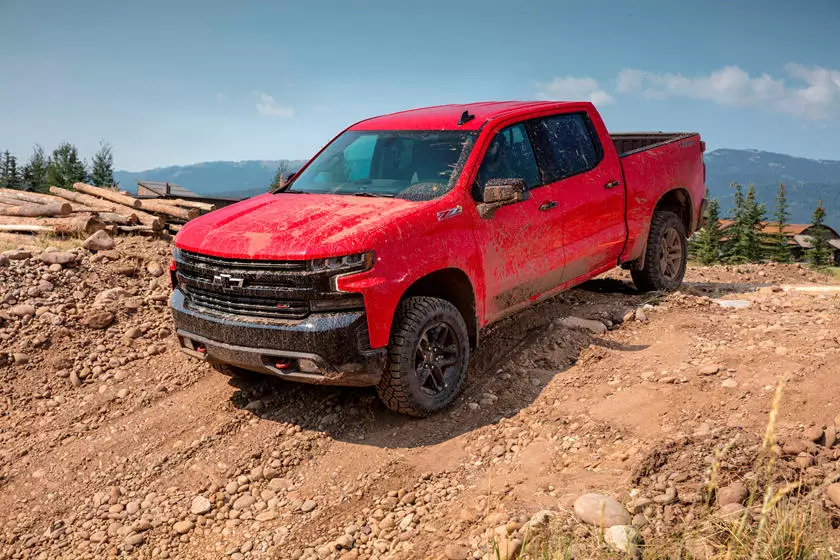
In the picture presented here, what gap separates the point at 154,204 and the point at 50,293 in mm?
3230

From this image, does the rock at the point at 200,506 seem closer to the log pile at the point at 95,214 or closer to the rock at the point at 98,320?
the rock at the point at 98,320

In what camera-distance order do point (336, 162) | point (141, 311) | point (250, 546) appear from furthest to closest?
point (141, 311)
point (336, 162)
point (250, 546)

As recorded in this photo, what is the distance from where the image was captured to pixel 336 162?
6.04 m

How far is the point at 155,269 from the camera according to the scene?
27.3 feet

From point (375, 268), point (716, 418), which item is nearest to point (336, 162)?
point (375, 268)

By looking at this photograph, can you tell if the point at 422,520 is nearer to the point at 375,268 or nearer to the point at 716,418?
the point at 375,268

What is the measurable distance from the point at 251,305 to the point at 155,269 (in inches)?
161

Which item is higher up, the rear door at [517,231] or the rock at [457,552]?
the rear door at [517,231]

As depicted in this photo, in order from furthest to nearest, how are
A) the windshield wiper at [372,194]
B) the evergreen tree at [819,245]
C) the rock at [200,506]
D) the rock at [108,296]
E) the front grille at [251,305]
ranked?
1. the evergreen tree at [819,245]
2. the rock at [108,296]
3. the windshield wiper at [372,194]
4. the front grille at [251,305]
5. the rock at [200,506]

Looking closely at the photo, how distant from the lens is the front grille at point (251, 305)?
4.59 m

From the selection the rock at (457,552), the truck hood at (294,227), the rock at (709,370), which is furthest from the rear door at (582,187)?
the rock at (457,552)

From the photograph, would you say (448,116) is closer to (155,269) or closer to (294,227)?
(294,227)

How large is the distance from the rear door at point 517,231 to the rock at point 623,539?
2.25 meters

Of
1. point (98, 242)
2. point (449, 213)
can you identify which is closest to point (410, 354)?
point (449, 213)
